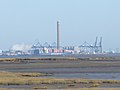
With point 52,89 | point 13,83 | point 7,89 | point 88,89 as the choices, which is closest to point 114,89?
point 88,89

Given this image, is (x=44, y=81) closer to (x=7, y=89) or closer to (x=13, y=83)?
(x=13, y=83)

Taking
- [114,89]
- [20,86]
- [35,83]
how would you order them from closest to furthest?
[114,89] → [20,86] → [35,83]

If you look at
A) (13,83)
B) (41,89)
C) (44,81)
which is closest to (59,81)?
(44,81)

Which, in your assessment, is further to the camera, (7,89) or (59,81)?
(59,81)

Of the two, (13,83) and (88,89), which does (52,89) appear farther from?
(13,83)

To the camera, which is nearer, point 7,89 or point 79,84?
point 7,89

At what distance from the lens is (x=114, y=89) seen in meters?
36.5

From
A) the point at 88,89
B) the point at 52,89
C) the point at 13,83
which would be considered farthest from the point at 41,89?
the point at 13,83

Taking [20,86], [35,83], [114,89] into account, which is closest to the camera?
[114,89]

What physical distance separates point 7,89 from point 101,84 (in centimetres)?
904

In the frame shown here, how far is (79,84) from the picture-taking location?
142 feet

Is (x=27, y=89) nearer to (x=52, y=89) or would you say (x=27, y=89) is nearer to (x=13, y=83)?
(x=52, y=89)

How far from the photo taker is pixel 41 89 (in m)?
38.0

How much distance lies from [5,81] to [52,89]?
9.28 metres
